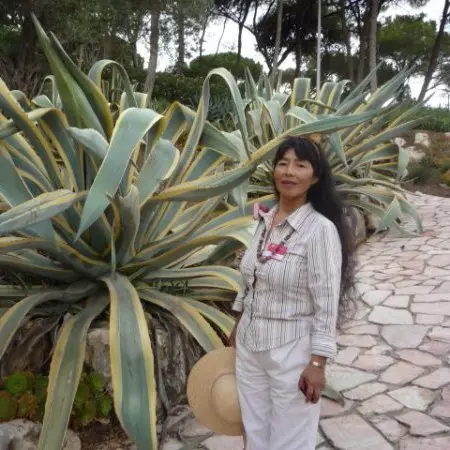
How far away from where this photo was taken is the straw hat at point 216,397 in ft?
4.70

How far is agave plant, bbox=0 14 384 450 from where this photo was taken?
153 cm

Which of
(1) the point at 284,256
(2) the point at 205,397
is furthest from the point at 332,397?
(1) the point at 284,256

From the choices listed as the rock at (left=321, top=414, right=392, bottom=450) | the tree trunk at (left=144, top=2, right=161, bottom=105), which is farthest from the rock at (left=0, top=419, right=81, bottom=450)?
the tree trunk at (left=144, top=2, right=161, bottom=105)

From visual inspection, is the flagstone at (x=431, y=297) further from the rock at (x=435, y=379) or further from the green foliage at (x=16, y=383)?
the green foliage at (x=16, y=383)

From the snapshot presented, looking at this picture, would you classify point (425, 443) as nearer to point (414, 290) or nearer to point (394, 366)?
point (394, 366)

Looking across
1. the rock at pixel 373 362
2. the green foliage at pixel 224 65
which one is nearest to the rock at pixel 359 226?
the rock at pixel 373 362

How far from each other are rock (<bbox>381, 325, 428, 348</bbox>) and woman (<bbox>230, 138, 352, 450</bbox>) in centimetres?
156

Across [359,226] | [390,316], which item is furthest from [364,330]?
[359,226]

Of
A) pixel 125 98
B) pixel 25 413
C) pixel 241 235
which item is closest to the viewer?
pixel 25 413

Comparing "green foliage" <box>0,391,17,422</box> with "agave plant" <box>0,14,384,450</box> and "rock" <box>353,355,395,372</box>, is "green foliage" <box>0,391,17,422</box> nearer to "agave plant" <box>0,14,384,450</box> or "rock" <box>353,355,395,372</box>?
"agave plant" <box>0,14,384,450</box>

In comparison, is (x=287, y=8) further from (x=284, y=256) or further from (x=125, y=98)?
(x=284, y=256)

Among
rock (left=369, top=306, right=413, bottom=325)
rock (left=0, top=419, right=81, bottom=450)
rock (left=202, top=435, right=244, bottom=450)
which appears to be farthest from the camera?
rock (left=369, top=306, right=413, bottom=325)

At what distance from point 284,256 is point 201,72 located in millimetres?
19485

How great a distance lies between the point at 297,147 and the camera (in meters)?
1.30
